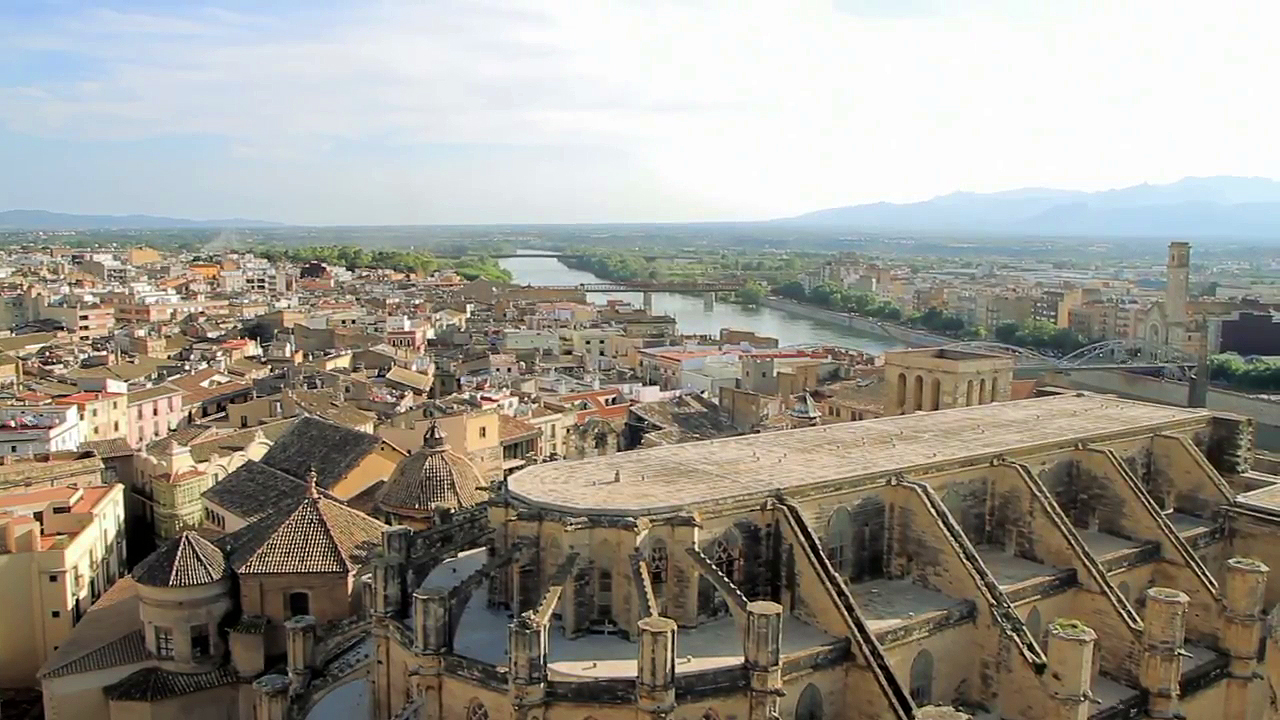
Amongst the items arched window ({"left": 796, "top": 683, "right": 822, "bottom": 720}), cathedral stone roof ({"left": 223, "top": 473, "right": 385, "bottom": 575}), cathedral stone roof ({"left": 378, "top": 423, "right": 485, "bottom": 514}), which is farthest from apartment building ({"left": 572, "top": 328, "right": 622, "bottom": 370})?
arched window ({"left": 796, "top": 683, "right": 822, "bottom": 720})

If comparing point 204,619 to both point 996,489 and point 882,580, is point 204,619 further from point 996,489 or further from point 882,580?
point 996,489

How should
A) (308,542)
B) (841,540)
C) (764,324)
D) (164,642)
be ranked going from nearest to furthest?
(841,540) < (164,642) < (308,542) < (764,324)

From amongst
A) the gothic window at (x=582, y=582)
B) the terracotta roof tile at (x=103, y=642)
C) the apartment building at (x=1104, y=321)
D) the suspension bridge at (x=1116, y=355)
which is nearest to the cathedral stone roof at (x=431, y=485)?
the terracotta roof tile at (x=103, y=642)

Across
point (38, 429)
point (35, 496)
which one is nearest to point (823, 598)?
point (35, 496)

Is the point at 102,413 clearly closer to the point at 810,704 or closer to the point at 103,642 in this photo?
the point at 103,642

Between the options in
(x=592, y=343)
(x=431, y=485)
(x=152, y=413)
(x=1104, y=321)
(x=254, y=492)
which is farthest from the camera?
(x=1104, y=321)
